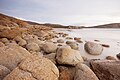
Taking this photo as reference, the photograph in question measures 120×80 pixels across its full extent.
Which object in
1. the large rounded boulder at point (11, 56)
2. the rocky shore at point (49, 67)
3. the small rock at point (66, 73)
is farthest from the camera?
the small rock at point (66, 73)

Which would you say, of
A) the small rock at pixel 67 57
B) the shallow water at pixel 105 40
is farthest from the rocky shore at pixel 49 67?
the shallow water at pixel 105 40

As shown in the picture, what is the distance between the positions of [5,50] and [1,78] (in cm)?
126

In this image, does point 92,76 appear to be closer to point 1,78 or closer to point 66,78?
point 66,78

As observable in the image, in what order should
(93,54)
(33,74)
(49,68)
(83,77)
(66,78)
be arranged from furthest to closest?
(93,54), (66,78), (83,77), (49,68), (33,74)

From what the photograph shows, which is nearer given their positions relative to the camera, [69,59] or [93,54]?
[69,59]

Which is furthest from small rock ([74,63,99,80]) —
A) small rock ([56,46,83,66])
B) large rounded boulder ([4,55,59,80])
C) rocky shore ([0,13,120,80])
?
large rounded boulder ([4,55,59,80])

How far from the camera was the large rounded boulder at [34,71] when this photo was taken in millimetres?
3363

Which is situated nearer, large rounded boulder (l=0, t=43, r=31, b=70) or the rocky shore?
the rocky shore

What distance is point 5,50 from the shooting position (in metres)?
4.84

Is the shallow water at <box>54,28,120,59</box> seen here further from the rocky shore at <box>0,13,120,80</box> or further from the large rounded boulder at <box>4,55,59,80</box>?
the large rounded boulder at <box>4,55,59,80</box>

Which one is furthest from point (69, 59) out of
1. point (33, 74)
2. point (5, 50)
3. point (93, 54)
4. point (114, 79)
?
point (93, 54)

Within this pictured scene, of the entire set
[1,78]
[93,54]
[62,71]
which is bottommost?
[93,54]

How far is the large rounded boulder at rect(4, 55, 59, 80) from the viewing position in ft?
11.0

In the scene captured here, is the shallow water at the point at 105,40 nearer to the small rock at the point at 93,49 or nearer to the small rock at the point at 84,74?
the small rock at the point at 93,49
